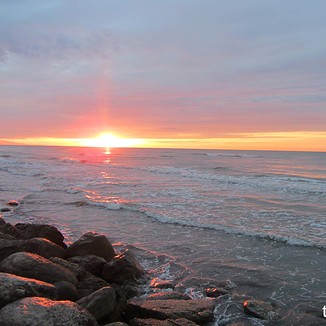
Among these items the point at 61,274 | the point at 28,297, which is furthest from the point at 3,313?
the point at 61,274

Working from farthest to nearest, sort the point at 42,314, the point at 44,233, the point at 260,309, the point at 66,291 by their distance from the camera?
the point at 44,233, the point at 260,309, the point at 66,291, the point at 42,314

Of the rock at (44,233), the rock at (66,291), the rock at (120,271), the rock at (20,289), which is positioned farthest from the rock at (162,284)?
the rock at (44,233)

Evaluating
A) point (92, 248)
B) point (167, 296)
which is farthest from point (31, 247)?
point (167, 296)

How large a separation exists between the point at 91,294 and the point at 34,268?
1257 mm

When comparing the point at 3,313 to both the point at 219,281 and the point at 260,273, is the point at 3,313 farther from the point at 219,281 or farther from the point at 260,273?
the point at 260,273

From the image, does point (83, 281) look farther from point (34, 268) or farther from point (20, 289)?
point (20, 289)

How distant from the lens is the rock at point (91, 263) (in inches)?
304

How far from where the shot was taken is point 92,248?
343 inches

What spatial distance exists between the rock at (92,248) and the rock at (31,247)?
344 mm

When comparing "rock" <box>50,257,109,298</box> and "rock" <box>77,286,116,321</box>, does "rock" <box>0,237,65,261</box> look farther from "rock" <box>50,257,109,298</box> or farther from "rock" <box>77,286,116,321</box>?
"rock" <box>77,286,116,321</box>

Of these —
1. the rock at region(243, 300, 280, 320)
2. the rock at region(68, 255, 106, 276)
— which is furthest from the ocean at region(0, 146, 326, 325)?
the rock at region(68, 255, 106, 276)

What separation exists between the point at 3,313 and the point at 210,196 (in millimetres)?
18555

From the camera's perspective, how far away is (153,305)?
6066 mm

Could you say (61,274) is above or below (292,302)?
above
